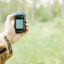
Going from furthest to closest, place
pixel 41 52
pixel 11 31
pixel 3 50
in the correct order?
pixel 41 52 < pixel 11 31 < pixel 3 50

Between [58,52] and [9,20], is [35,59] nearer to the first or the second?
[58,52]

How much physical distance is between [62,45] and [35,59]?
616 mm

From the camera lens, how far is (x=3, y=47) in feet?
2.83

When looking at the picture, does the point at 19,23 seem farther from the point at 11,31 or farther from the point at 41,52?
the point at 41,52

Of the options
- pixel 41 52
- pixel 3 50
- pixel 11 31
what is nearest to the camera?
pixel 3 50

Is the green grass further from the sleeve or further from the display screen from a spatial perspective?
the sleeve

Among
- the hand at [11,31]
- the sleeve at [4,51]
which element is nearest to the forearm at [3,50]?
the sleeve at [4,51]

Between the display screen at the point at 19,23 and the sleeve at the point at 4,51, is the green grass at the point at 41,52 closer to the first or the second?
the display screen at the point at 19,23

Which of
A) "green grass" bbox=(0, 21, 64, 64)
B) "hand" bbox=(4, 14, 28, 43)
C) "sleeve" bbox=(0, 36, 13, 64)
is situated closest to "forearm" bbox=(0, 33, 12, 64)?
"sleeve" bbox=(0, 36, 13, 64)

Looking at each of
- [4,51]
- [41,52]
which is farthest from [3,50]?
[41,52]

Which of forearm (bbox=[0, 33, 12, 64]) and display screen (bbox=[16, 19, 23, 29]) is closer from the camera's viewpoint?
forearm (bbox=[0, 33, 12, 64])

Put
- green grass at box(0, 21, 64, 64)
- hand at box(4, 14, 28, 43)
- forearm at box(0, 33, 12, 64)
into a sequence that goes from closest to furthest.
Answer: forearm at box(0, 33, 12, 64) → hand at box(4, 14, 28, 43) → green grass at box(0, 21, 64, 64)

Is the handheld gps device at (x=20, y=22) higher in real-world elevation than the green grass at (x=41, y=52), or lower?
higher

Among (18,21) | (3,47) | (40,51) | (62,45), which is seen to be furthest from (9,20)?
(62,45)
